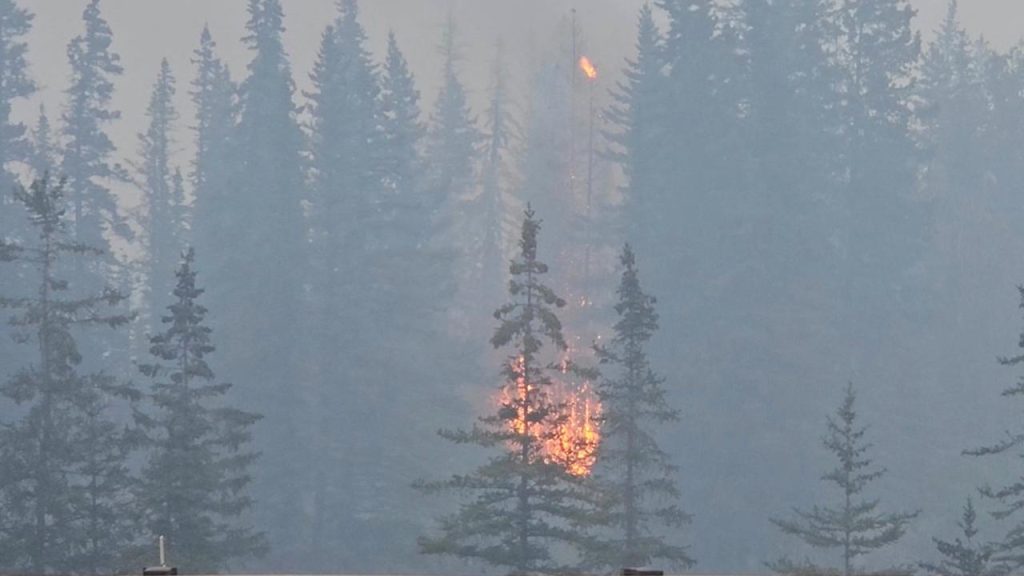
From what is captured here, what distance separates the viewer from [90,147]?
258 ft

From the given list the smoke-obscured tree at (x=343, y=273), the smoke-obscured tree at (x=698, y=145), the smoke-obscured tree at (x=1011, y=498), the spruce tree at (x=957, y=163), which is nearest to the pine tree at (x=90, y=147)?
the smoke-obscured tree at (x=343, y=273)

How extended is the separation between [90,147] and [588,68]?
111 ft

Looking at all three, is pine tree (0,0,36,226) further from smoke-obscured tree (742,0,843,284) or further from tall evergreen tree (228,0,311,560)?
smoke-obscured tree (742,0,843,284)

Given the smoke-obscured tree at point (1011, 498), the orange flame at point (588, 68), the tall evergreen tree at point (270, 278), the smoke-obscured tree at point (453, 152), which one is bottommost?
the smoke-obscured tree at point (1011, 498)

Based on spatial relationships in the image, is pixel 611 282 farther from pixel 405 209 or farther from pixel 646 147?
pixel 405 209

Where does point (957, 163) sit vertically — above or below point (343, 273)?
above

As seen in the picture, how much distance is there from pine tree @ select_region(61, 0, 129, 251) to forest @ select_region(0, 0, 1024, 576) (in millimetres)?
196

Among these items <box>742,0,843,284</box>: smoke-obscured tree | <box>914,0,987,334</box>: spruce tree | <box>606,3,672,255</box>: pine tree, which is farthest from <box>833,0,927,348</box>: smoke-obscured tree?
<box>606,3,672,255</box>: pine tree

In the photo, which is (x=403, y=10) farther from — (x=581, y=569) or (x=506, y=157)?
(x=581, y=569)

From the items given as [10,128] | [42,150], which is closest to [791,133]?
[42,150]

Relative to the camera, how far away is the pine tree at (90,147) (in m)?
74.3

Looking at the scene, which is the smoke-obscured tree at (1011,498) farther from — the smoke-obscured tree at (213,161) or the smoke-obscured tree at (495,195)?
the smoke-obscured tree at (213,161)

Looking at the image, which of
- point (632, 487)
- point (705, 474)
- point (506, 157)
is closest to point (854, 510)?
point (632, 487)

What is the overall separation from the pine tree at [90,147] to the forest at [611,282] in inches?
7.7
